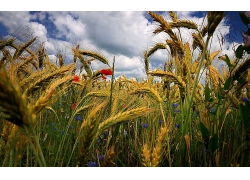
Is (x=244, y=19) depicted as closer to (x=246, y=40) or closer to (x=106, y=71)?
(x=246, y=40)

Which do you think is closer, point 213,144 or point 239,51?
point 213,144

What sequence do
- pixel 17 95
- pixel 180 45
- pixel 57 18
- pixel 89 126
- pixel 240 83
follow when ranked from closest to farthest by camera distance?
1. pixel 17 95
2. pixel 89 126
3. pixel 240 83
4. pixel 180 45
5. pixel 57 18

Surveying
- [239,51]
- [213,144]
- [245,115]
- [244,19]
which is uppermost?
[244,19]

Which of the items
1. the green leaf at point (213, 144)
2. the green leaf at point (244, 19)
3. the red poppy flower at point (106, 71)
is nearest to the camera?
the green leaf at point (213, 144)

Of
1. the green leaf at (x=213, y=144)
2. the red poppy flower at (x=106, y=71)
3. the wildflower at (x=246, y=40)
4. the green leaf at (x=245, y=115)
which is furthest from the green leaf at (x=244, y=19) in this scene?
the red poppy flower at (x=106, y=71)

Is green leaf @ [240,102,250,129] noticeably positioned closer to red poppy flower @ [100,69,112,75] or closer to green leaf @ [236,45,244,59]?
green leaf @ [236,45,244,59]

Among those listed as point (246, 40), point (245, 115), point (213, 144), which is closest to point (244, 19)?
point (246, 40)

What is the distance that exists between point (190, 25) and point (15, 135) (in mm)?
1160

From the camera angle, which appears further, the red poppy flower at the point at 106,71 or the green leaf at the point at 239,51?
the red poppy flower at the point at 106,71

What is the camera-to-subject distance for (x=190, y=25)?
1.47 m

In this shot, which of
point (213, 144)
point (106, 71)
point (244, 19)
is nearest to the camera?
point (213, 144)

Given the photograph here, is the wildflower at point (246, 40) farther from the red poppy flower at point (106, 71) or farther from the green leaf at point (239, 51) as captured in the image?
the red poppy flower at point (106, 71)
